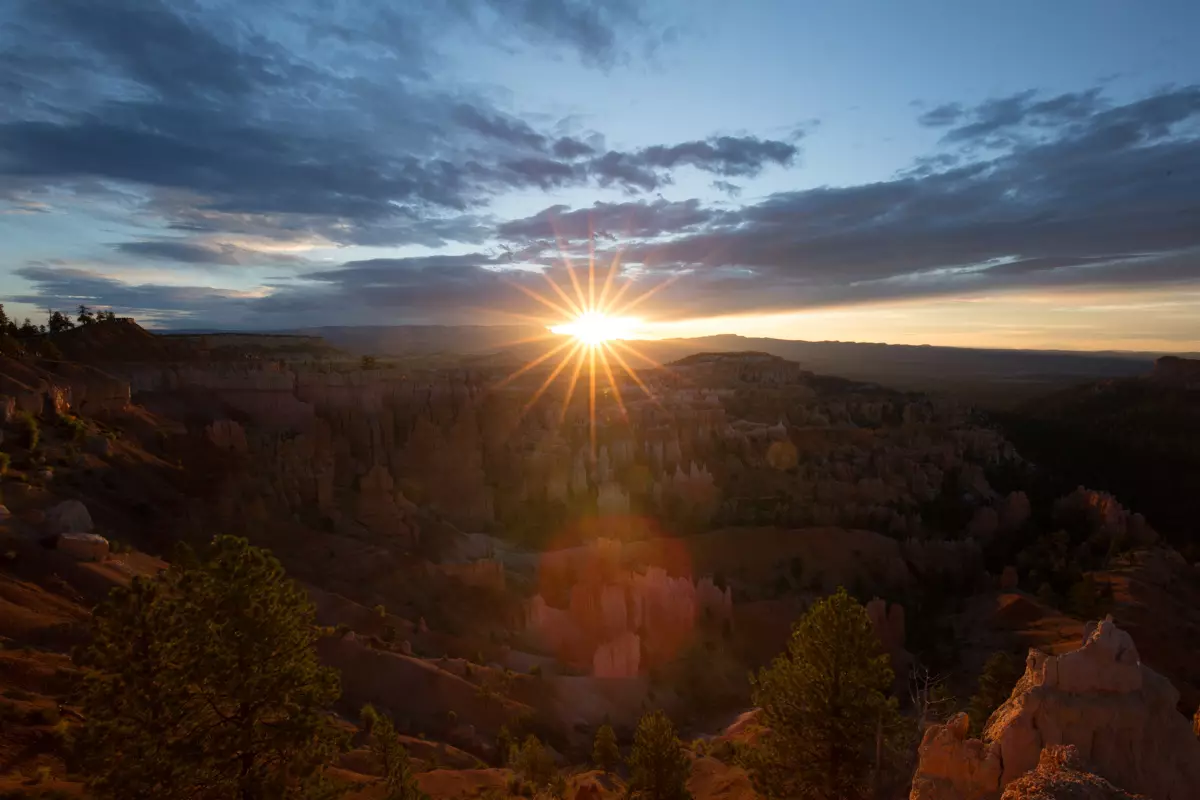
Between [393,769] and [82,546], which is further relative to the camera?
[82,546]

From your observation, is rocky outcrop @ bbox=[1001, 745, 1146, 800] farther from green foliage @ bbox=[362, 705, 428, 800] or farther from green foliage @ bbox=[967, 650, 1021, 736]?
green foliage @ bbox=[967, 650, 1021, 736]

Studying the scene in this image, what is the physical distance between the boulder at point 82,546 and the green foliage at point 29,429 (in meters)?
10.6

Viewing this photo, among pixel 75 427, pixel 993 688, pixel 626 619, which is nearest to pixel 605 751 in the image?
pixel 993 688

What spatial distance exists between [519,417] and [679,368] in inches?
3009

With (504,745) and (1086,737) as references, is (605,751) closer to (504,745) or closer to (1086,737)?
(504,745)

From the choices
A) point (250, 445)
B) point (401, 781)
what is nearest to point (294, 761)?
point (401, 781)

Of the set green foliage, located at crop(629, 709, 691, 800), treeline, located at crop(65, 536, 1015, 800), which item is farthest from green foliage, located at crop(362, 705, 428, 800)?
green foliage, located at crop(629, 709, 691, 800)

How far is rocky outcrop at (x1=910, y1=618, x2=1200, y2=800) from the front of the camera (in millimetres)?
9883

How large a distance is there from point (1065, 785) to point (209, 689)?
10857 millimetres

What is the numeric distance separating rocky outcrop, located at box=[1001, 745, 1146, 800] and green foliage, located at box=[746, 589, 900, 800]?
15.5 feet

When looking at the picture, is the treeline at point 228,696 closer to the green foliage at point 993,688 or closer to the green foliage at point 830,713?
the green foliage at point 830,713

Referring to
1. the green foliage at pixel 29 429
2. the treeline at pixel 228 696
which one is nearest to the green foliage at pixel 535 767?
the treeline at pixel 228 696

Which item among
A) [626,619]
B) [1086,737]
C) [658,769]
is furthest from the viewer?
[626,619]

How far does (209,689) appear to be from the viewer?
30.7ft
